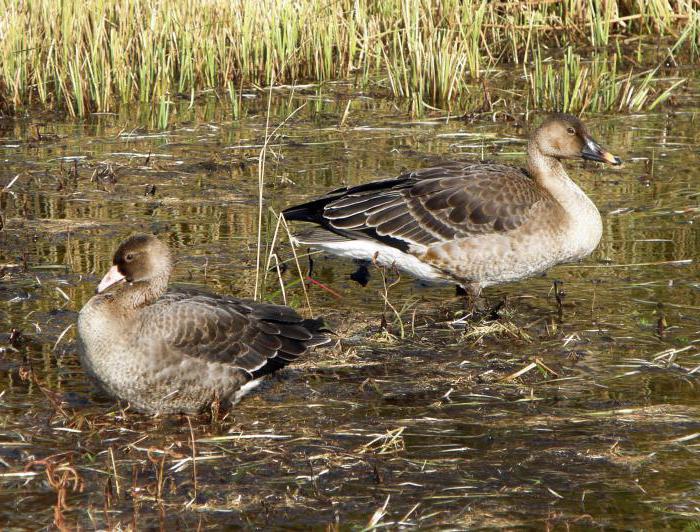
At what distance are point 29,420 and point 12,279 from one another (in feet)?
9.22

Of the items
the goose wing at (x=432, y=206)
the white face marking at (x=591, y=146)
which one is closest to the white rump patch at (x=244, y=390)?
the goose wing at (x=432, y=206)

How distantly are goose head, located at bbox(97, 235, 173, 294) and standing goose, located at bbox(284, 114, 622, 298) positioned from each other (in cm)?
231

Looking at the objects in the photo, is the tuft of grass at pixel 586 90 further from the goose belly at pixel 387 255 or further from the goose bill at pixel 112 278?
the goose bill at pixel 112 278

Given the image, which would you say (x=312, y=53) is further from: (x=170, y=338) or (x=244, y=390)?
(x=170, y=338)

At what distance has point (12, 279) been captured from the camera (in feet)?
30.0

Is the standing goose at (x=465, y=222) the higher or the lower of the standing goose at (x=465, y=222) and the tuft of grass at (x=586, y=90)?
the lower

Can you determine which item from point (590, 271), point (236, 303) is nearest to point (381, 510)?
point (236, 303)

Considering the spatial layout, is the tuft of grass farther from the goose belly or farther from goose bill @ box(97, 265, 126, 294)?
goose bill @ box(97, 265, 126, 294)

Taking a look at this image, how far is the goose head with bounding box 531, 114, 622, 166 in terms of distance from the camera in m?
9.47

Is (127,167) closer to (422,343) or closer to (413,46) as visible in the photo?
(413,46)

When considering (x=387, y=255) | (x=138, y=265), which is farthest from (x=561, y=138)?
(x=138, y=265)

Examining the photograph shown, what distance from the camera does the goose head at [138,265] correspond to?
6.82 meters

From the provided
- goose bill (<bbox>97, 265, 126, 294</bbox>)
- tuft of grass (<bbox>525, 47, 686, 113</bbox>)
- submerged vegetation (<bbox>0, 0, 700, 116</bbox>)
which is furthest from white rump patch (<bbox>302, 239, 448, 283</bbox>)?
tuft of grass (<bbox>525, 47, 686, 113</bbox>)

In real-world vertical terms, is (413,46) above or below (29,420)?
above
